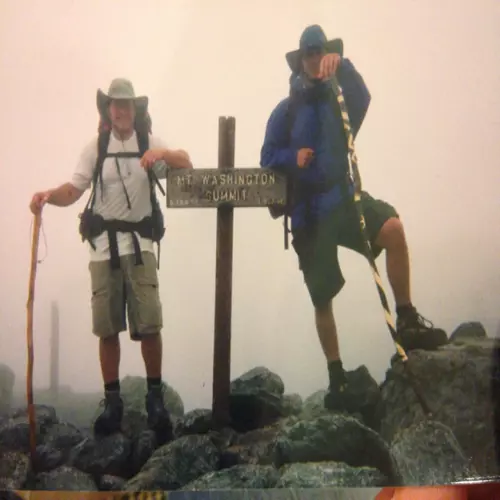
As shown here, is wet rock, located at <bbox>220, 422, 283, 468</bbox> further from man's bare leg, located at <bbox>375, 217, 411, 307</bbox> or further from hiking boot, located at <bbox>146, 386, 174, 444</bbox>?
man's bare leg, located at <bbox>375, 217, 411, 307</bbox>

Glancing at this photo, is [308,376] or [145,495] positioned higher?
[308,376]

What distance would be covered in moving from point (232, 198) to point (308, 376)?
0.49 m

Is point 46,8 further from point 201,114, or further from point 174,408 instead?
point 174,408

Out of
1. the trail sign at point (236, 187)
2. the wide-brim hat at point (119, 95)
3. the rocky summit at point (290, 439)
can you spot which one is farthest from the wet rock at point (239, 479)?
the wide-brim hat at point (119, 95)

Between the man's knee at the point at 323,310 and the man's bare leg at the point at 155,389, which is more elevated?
the man's knee at the point at 323,310

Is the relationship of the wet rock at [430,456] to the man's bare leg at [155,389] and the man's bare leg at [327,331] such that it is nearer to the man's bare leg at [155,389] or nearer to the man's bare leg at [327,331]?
the man's bare leg at [327,331]

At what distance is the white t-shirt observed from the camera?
5.28 feet

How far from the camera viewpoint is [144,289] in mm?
1601

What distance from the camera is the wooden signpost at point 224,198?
1.59 metres

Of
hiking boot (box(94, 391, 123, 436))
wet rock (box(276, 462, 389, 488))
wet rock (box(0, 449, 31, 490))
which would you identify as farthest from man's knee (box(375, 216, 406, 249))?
wet rock (box(0, 449, 31, 490))

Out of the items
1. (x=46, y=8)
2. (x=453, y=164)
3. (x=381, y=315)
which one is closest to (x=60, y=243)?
(x=46, y=8)

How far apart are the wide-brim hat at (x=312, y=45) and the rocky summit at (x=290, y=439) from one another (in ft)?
2.56

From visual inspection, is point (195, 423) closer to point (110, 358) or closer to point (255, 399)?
point (255, 399)

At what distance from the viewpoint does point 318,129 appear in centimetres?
161
